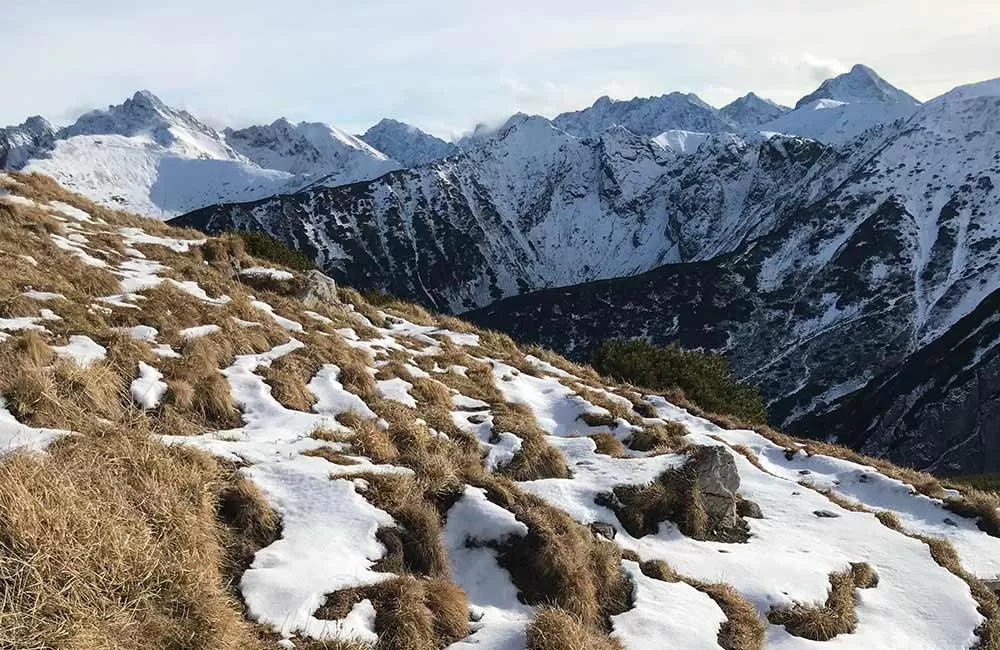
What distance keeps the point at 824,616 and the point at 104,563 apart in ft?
28.3

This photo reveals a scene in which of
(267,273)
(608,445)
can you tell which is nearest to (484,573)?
(608,445)

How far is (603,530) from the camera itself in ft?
32.8

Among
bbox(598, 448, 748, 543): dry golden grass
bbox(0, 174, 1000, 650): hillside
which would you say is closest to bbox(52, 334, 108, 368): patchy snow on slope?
bbox(0, 174, 1000, 650): hillside

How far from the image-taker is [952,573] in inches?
457

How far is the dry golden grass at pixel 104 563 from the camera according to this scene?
461cm

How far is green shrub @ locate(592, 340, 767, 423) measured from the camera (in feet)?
113

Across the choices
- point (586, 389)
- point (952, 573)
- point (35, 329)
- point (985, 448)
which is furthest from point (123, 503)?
point (985, 448)

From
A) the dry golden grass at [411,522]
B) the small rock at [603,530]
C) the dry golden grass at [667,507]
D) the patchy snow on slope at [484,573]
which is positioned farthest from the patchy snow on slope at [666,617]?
the dry golden grass at [411,522]

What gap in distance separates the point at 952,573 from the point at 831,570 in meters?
2.74

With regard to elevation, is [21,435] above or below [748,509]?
above

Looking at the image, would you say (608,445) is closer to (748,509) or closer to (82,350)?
(748,509)

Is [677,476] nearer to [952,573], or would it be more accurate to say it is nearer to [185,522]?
[952,573]

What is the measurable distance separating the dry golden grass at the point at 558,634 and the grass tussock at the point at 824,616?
3233 mm

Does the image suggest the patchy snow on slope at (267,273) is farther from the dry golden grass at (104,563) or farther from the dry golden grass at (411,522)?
the dry golden grass at (104,563)
